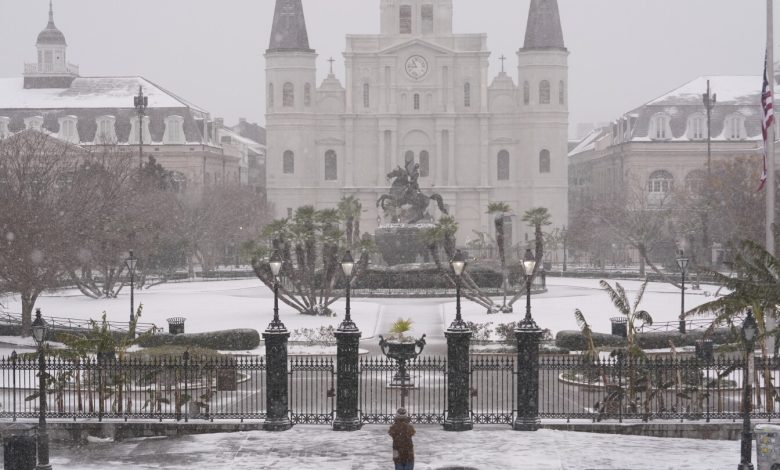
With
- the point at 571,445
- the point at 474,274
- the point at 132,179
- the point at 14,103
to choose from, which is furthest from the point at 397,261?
the point at 14,103

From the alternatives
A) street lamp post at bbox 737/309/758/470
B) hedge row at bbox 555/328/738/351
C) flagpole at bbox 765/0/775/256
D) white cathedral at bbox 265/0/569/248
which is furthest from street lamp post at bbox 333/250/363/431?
white cathedral at bbox 265/0/569/248

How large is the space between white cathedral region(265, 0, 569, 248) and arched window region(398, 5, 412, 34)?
0.09 m

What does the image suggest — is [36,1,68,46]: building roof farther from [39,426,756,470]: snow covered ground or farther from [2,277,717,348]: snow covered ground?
[39,426,756,470]: snow covered ground

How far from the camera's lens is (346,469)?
1972cm

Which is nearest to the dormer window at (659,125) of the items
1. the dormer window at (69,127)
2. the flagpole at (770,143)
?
the dormer window at (69,127)

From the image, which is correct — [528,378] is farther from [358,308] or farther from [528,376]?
[358,308]

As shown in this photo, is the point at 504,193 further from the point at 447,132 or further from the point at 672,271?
the point at 672,271

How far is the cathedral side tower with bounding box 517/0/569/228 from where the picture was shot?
96.8 m

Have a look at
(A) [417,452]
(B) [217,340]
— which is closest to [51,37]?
(B) [217,340]

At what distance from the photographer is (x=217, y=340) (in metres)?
35.0

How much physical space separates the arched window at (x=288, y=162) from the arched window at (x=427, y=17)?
14.2 meters

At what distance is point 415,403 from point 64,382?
23.0 feet

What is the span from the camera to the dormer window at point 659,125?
98750 mm

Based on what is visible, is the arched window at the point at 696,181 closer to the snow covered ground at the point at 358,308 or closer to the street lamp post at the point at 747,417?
the snow covered ground at the point at 358,308
